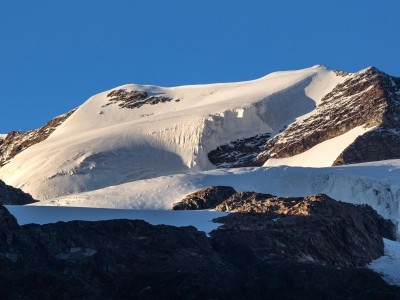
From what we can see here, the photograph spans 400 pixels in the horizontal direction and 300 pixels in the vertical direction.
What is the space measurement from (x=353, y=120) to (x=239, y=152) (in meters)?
13.3

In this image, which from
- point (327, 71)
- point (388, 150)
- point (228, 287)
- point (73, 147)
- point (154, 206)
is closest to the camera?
point (228, 287)

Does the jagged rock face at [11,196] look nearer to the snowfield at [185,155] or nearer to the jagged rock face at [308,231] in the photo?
the snowfield at [185,155]

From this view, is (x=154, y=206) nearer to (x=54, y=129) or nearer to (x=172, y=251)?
(x=172, y=251)

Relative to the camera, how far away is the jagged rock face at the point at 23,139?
112694 mm

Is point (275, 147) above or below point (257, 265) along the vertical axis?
above

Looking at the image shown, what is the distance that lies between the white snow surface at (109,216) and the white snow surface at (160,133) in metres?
47.0

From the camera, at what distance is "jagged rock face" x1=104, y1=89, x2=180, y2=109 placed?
382ft

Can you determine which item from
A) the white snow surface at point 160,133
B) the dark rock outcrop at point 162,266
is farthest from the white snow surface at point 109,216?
the white snow surface at point 160,133

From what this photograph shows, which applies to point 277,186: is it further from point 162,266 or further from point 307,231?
point 162,266

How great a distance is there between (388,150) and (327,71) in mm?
36545

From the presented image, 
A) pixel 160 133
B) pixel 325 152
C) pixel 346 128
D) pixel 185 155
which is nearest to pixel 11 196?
pixel 325 152

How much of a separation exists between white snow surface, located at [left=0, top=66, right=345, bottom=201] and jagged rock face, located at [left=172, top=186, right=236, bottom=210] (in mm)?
34215

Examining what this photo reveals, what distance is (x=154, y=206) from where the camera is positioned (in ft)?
173

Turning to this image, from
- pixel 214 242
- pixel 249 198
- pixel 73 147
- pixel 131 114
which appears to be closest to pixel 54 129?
pixel 131 114
